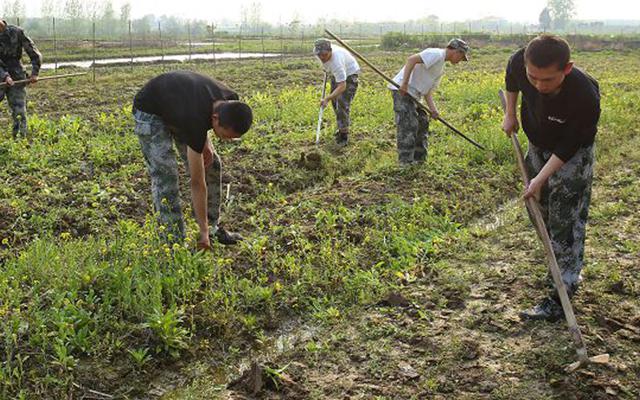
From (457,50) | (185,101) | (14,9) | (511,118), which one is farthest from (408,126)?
(14,9)

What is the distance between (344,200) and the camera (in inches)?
255

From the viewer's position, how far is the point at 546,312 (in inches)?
161

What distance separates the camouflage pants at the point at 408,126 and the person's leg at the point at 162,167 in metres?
3.38

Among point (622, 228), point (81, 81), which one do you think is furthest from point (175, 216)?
point (81, 81)

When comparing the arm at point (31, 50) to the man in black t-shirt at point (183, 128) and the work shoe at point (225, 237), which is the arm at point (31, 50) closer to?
the man in black t-shirt at point (183, 128)

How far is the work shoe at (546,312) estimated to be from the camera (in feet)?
13.4

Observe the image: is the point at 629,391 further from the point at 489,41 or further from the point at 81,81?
the point at 489,41

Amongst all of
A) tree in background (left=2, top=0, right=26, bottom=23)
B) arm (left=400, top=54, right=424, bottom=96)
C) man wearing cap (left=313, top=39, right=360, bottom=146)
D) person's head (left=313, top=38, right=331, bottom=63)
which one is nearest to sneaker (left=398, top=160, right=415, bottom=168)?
arm (left=400, top=54, right=424, bottom=96)

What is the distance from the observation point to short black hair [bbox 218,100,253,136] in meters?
3.80

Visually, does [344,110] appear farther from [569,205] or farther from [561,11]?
[561,11]

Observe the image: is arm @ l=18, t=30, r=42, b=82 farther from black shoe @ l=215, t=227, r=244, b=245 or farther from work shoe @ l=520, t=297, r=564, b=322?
work shoe @ l=520, t=297, r=564, b=322

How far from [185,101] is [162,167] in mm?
635

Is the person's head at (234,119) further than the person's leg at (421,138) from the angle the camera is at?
No

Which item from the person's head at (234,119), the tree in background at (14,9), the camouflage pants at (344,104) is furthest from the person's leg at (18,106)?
the tree in background at (14,9)
